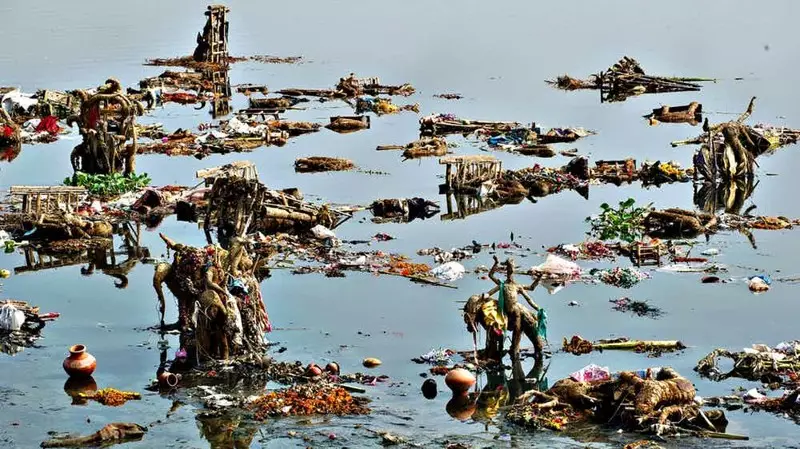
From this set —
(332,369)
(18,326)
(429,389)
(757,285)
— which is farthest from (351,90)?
(429,389)

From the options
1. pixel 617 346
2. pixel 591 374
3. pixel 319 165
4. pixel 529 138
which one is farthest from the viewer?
pixel 529 138

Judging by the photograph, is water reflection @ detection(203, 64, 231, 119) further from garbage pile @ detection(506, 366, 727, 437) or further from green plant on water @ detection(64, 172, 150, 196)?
garbage pile @ detection(506, 366, 727, 437)

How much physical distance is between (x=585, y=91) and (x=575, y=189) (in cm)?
1998

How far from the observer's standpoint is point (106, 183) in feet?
121

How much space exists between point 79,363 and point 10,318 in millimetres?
3041

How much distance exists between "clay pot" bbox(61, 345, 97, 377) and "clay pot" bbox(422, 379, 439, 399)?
5.64 m

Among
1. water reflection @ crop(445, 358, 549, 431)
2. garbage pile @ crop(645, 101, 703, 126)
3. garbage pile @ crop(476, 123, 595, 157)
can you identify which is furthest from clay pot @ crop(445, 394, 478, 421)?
garbage pile @ crop(645, 101, 703, 126)

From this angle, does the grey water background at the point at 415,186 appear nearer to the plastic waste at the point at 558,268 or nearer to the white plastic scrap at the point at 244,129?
the plastic waste at the point at 558,268

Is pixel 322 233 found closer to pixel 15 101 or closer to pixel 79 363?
pixel 79 363

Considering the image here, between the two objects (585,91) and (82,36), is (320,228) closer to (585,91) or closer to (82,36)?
Answer: (585,91)

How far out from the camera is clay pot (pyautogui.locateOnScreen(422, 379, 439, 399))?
22438 millimetres

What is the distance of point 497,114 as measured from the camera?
51.7 metres

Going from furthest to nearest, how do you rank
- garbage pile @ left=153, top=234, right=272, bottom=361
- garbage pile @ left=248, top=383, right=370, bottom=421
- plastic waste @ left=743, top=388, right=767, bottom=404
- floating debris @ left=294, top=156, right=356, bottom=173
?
floating debris @ left=294, top=156, right=356, bottom=173 < garbage pile @ left=153, top=234, right=272, bottom=361 < plastic waste @ left=743, top=388, right=767, bottom=404 < garbage pile @ left=248, top=383, right=370, bottom=421

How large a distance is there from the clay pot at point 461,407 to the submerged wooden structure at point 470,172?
16.3 meters
